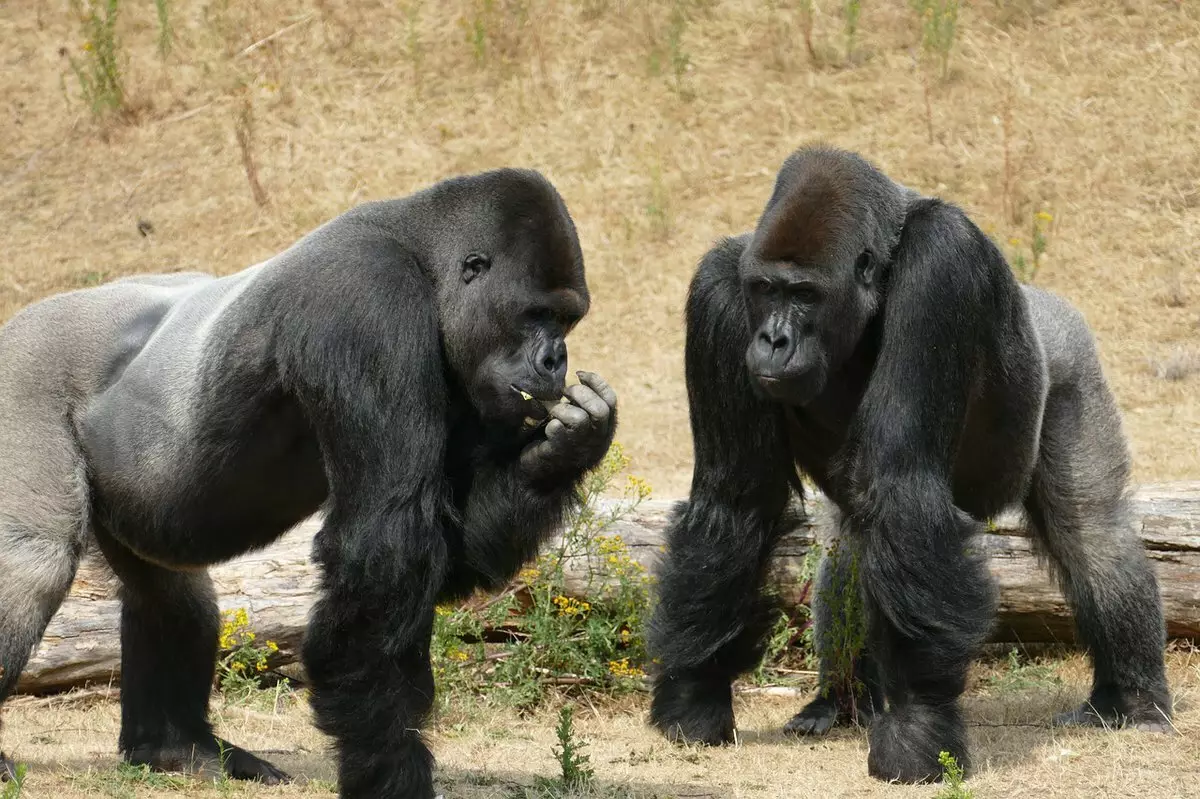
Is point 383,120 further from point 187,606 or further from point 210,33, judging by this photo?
point 187,606

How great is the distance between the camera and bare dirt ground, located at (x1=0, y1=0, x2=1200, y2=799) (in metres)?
10.8

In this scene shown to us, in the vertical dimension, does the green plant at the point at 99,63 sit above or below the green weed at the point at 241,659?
above

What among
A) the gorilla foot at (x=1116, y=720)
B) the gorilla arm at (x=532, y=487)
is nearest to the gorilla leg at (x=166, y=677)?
the gorilla arm at (x=532, y=487)

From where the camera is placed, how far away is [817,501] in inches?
239

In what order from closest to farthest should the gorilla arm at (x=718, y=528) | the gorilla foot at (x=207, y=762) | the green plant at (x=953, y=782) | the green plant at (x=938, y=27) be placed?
the green plant at (x=953, y=782) < the gorilla foot at (x=207, y=762) < the gorilla arm at (x=718, y=528) < the green plant at (x=938, y=27)

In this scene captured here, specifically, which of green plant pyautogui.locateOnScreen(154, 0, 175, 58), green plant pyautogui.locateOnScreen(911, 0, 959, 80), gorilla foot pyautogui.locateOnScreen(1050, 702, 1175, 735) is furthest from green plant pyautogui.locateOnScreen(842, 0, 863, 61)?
gorilla foot pyautogui.locateOnScreen(1050, 702, 1175, 735)

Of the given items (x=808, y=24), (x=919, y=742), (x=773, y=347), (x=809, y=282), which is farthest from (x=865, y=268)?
(x=808, y=24)

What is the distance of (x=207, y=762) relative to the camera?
4859 mm

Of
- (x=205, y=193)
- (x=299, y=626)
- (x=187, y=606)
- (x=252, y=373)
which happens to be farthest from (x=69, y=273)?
(x=252, y=373)

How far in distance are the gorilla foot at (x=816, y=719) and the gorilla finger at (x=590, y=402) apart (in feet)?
Result: 6.96

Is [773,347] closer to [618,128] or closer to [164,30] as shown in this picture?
[618,128]

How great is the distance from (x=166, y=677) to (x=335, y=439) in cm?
159

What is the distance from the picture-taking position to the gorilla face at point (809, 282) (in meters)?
4.63

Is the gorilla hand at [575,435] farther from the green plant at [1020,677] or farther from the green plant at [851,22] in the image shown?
the green plant at [851,22]
